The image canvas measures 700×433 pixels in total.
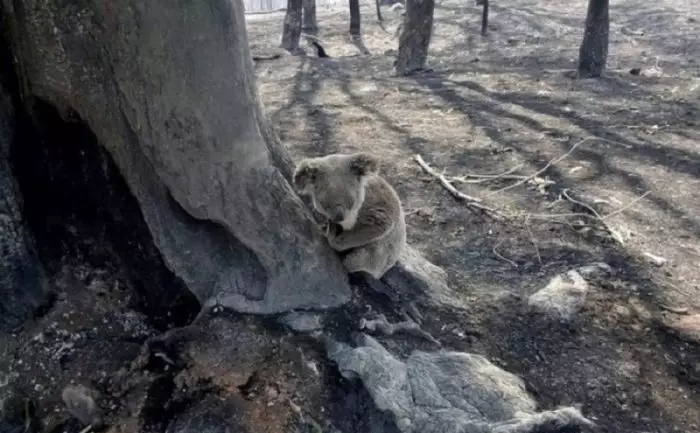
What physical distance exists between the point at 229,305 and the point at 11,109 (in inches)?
49.8

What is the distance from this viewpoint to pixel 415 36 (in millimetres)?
11039

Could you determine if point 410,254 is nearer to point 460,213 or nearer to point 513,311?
point 513,311

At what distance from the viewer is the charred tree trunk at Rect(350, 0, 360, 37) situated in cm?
1620

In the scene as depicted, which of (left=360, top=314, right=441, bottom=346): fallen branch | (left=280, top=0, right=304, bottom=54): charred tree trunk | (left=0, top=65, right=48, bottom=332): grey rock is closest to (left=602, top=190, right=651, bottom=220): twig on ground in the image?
(left=360, top=314, right=441, bottom=346): fallen branch

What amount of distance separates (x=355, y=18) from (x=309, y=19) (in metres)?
1.81

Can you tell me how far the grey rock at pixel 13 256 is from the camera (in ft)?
8.83

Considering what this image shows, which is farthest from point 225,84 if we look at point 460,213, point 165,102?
point 460,213

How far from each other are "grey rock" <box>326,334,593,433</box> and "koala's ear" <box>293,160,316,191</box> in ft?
2.47

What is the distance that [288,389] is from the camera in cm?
276

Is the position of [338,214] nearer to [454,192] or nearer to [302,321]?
[302,321]

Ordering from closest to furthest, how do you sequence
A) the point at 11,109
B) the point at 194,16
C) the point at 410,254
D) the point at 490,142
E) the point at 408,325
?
the point at 194,16 → the point at 11,109 → the point at 408,325 → the point at 410,254 → the point at 490,142

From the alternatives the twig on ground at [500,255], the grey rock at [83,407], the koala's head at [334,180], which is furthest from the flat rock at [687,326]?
the grey rock at [83,407]

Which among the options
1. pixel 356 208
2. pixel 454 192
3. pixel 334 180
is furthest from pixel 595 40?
pixel 334 180

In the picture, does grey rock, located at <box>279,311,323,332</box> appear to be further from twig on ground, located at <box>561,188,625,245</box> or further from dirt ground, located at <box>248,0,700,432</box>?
twig on ground, located at <box>561,188,625,245</box>
